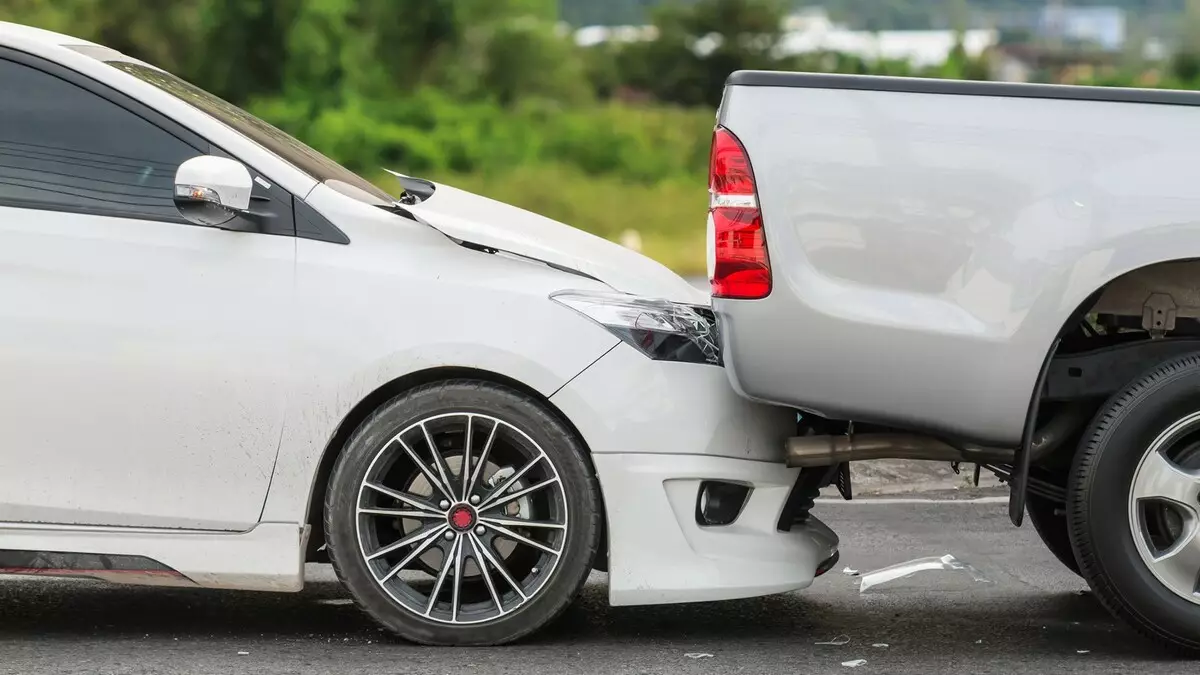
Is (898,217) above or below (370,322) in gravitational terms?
above

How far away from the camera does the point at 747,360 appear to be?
4.24 m

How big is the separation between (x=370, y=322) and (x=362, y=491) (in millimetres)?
481

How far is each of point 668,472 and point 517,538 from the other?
0.47 metres

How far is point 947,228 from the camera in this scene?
13.5 ft

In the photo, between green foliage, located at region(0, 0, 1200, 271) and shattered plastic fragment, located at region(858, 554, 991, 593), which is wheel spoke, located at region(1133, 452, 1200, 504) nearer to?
shattered plastic fragment, located at region(858, 554, 991, 593)

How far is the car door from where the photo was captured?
4262mm

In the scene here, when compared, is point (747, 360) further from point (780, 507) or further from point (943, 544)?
point (943, 544)

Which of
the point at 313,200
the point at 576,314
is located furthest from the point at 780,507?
the point at 313,200

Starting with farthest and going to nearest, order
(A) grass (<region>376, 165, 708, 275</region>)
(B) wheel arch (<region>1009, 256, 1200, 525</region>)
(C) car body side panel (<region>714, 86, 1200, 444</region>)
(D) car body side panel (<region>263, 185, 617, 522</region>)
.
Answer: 1. (A) grass (<region>376, 165, 708, 275</region>)
2. (D) car body side panel (<region>263, 185, 617, 522</region>)
3. (B) wheel arch (<region>1009, 256, 1200, 525</region>)
4. (C) car body side panel (<region>714, 86, 1200, 444</region>)

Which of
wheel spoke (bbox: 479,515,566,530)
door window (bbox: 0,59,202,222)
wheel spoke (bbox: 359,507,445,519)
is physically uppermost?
door window (bbox: 0,59,202,222)

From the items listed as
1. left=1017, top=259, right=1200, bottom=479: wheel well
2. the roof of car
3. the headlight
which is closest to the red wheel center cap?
the headlight

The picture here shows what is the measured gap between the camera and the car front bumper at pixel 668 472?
14.1 ft

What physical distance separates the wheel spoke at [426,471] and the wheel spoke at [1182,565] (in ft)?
6.48

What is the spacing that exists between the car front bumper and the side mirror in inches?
40.9
